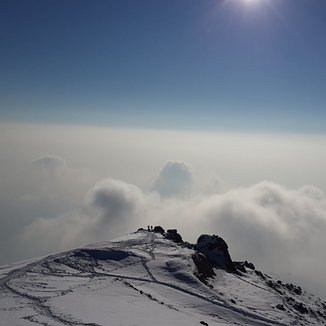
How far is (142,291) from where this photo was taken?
146ft

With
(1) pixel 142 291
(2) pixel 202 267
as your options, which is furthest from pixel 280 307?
(1) pixel 142 291

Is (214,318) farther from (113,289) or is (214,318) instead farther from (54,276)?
(54,276)

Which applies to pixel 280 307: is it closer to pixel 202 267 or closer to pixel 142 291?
pixel 202 267

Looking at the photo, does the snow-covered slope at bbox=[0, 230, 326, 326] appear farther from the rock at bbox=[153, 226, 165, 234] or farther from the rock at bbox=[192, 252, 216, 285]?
the rock at bbox=[153, 226, 165, 234]

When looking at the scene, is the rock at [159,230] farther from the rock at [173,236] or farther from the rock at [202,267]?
the rock at [202,267]

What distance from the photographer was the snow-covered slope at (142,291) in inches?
1296

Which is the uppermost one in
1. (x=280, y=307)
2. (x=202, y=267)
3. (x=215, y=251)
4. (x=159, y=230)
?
(x=159, y=230)

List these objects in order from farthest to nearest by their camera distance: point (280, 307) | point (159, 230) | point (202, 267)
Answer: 1. point (159, 230)
2. point (202, 267)
3. point (280, 307)

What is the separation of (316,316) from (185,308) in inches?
1173

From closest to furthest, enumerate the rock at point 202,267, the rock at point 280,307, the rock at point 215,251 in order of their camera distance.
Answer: the rock at point 280,307, the rock at point 202,267, the rock at point 215,251

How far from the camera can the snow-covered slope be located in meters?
32.9

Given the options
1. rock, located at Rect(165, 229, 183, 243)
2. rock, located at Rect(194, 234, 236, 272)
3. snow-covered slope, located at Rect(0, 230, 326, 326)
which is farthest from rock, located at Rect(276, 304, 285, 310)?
rock, located at Rect(165, 229, 183, 243)

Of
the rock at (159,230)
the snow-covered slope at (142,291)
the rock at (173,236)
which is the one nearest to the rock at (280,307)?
the snow-covered slope at (142,291)

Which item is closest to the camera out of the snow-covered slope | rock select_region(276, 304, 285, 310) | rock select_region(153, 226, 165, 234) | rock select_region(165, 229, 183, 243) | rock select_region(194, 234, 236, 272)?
the snow-covered slope
